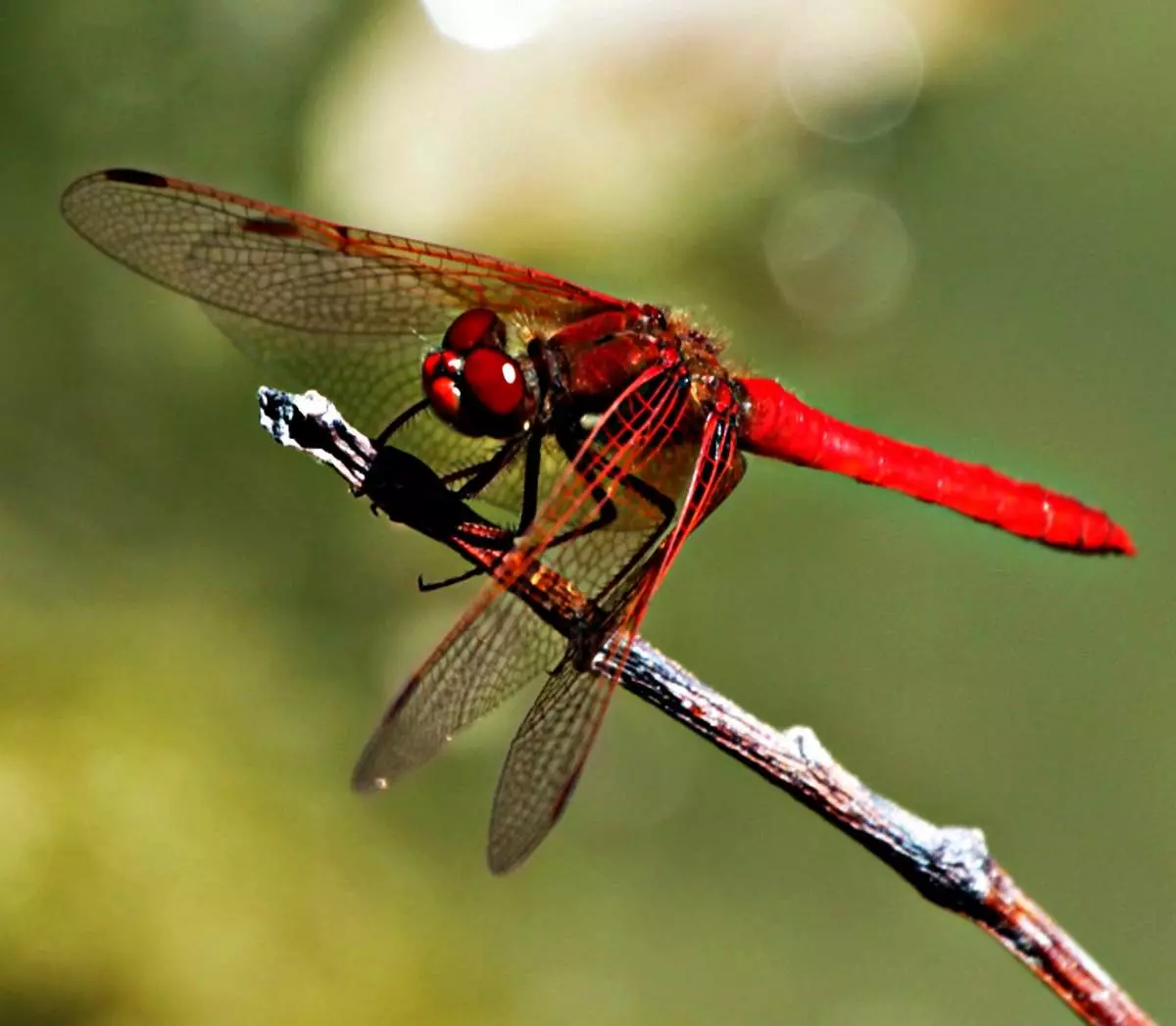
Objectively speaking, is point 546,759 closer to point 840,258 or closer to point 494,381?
point 494,381

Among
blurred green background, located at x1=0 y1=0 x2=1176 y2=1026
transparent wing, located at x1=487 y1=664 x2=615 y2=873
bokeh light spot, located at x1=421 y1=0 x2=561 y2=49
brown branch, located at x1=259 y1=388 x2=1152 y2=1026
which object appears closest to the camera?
brown branch, located at x1=259 y1=388 x2=1152 y2=1026

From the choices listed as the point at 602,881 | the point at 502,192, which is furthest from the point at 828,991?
the point at 502,192

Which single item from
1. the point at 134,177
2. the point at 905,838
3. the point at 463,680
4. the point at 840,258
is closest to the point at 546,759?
the point at 463,680

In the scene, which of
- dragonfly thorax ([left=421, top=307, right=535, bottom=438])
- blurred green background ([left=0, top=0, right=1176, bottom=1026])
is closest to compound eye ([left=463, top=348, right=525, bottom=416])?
dragonfly thorax ([left=421, top=307, right=535, bottom=438])

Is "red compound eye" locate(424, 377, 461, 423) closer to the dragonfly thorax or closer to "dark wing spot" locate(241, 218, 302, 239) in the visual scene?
the dragonfly thorax

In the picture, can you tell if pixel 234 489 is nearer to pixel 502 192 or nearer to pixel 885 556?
pixel 502 192

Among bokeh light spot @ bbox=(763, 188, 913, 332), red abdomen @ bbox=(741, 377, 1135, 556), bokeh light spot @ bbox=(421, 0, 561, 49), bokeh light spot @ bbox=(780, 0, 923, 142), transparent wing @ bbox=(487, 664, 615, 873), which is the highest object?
bokeh light spot @ bbox=(780, 0, 923, 142)

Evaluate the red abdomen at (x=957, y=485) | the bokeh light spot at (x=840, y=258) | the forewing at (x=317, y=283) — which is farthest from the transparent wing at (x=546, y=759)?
the bokeh light spot at (x=840, y=258)
